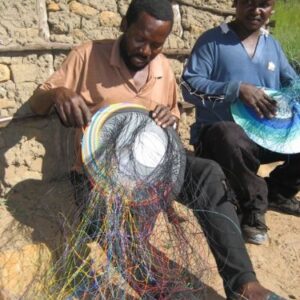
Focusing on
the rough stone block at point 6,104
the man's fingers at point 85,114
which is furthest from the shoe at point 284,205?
the rough stone block at point 6,104

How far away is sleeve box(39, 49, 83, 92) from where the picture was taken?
2.59m

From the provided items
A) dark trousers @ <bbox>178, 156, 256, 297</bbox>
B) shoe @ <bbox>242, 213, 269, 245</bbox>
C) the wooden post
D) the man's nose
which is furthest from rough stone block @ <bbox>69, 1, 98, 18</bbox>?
shoe @ <bbox>242, 213, 269, 245</bbox>

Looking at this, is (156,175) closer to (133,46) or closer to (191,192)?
(191,192)

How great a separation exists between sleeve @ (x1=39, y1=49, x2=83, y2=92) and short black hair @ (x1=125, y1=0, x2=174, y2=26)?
34cm

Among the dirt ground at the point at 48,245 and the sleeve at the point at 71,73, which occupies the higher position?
the sleeve at the point at 71,73

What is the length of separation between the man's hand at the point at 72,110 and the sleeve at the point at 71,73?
0.29 metres

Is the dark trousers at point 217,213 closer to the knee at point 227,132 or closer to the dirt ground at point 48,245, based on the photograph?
the dirt ground at point 48,245

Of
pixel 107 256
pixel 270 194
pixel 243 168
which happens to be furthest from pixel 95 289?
pixel 270 194

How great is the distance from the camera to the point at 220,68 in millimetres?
3105

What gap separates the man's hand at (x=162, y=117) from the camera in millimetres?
2416

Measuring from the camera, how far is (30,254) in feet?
8.87

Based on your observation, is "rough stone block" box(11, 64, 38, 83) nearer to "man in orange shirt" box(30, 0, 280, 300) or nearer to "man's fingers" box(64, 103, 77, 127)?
"man in orange shirt" box(30, 0, 280, 300)

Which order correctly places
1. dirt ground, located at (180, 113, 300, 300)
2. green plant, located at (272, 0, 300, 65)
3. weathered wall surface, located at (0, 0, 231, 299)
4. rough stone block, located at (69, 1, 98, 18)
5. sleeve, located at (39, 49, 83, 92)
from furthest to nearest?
green plant, located at (272, 0, 300, 65)
rough stone block, located at (69, 1, 98, 18)
weathered wall surface, located at (0, 0, 231, 299)
dirt ground, located at (180, 113, 300, 300)
sleeve, located at (39, 49, 83, 92)

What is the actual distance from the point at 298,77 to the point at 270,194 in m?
0.89
